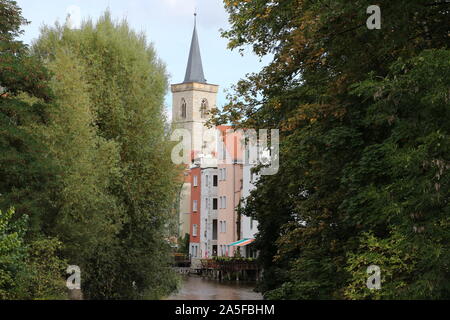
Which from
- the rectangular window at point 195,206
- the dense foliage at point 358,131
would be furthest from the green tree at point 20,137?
the rectangular window at point 195,206

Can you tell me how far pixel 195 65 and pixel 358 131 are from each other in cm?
13090

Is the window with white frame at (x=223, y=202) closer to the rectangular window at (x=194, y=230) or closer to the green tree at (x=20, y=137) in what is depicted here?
the rectangular window at (x=194, y=230)

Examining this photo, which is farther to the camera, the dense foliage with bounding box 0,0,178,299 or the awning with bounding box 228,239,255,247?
the awning with bounding box 228,239,255,247

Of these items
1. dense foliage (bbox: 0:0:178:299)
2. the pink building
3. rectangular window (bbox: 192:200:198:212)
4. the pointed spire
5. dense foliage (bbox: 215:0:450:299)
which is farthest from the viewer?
the pointed spire

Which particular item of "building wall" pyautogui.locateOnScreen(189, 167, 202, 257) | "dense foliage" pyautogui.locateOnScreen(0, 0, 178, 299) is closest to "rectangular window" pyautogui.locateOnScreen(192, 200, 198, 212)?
"building wall" pyautogui.locateOnScreen(189, 167, 202, 257)

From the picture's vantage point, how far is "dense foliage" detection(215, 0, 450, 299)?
45.9 ft

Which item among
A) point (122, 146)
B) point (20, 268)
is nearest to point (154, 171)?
point (122, 146)

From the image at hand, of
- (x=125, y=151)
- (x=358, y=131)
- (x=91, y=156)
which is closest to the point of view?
(x=358, y=131)

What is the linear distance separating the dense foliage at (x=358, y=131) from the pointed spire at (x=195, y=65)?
112975 mm

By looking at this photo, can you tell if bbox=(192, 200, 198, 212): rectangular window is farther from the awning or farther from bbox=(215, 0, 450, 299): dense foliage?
bbox=(215, 0, 450, 299): dense foliage

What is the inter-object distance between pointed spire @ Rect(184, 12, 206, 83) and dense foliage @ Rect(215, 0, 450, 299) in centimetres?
11297

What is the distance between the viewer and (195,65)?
147125mm

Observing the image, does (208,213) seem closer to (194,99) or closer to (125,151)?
(125,151)

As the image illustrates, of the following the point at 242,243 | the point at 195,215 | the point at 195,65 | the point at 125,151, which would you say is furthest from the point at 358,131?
the point at 195,65
